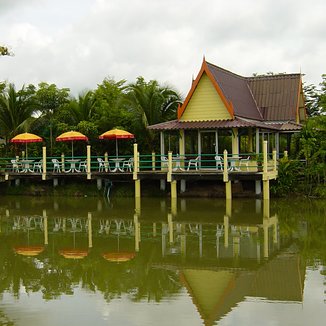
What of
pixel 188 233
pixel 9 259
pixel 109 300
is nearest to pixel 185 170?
pixel 188 233

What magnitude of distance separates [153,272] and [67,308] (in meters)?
2.44

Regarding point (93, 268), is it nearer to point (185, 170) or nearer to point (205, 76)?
point (185, 170)

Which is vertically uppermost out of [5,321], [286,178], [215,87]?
[215,87]

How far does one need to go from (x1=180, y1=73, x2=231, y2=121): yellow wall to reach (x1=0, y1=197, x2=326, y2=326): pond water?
4828 millimetres

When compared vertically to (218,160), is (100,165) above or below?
below

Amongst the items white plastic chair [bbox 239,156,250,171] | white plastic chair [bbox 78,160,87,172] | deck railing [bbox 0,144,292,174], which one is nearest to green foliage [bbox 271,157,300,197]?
deck railing [bbox 0,144,292,174]

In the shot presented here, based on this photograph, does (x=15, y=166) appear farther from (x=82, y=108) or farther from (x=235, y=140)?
(x=235, y=140)

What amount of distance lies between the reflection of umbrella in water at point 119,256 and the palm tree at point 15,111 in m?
16.0

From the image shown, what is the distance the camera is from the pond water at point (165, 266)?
24.1 ft

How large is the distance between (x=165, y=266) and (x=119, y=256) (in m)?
1.32

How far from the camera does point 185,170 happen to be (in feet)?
67.2

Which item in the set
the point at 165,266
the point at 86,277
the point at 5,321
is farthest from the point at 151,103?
the point at 5,321

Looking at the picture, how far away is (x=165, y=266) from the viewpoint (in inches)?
403

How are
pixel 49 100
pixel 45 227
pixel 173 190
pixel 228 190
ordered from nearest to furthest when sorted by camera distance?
pixel 45 227, pixel 228 190, pixel 173 190, pixel 49 100
